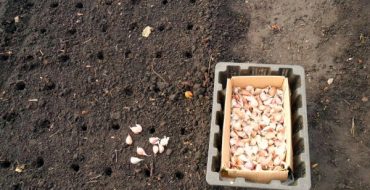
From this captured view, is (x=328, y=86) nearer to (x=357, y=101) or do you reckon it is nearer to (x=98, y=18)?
(x=357, y=101)

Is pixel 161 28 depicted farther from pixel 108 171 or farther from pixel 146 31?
pixel 108 171

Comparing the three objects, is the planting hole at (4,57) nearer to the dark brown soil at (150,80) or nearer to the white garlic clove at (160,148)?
the dark brown soil at (150,80)

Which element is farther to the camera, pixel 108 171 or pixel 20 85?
pixel 20 85

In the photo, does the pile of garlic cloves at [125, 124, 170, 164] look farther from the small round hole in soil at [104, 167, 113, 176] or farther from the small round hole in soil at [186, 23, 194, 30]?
the small round hole in soil at [186, 23, 194, 30]

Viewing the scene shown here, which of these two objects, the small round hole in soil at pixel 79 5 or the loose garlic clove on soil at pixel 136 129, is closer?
the loose garlic clove on soil at pixel 136 129

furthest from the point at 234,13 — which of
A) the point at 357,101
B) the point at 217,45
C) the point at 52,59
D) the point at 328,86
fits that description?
the point at 52,59

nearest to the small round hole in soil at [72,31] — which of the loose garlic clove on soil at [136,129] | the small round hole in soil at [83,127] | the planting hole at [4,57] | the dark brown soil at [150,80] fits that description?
the dark brown soil at [150,80]

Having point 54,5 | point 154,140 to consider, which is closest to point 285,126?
point 154,140
